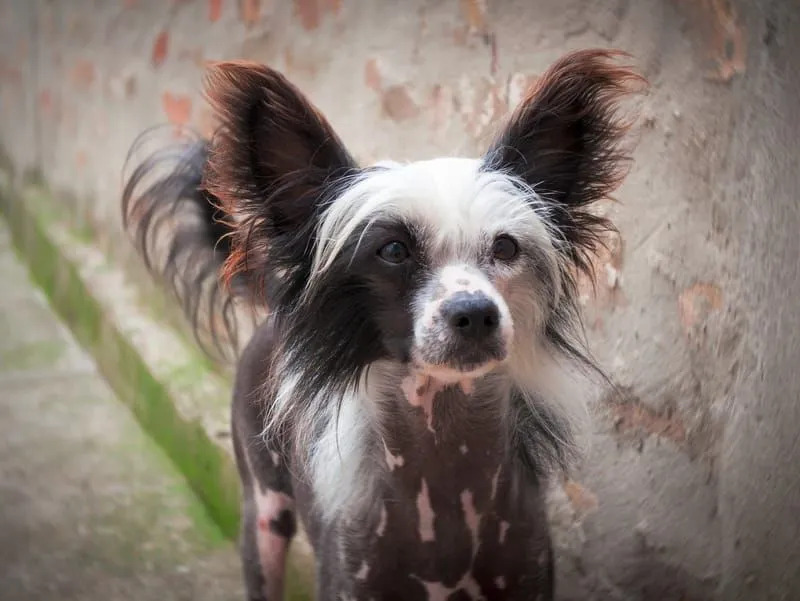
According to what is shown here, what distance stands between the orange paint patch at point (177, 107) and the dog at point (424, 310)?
2.35 metres

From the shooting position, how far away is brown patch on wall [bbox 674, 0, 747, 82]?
2043 mm

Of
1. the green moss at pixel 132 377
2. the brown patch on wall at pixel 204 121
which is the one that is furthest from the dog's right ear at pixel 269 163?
the brown patch on wall at pixel 204 121

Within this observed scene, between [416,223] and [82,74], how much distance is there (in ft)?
15.4

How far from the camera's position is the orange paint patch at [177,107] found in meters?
4.36

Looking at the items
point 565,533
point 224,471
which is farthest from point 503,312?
point 224,471

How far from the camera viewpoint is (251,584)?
2.88m

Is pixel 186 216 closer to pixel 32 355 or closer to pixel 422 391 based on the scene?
pixel 422 391

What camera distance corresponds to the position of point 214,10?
4098mm

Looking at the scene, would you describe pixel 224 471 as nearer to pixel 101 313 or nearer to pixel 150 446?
pixel 150 446

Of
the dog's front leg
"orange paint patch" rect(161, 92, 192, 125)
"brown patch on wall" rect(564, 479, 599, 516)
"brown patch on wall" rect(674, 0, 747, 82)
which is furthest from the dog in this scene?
"orange paint patch" rect(161, 92, 192, 125)

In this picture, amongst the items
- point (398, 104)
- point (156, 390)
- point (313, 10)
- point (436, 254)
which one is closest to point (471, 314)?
point (436, 254)

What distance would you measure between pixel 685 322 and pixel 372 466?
2.60 ft

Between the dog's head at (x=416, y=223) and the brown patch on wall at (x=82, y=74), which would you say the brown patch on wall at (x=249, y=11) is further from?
the brown patch on wall at (x=82, y=74)

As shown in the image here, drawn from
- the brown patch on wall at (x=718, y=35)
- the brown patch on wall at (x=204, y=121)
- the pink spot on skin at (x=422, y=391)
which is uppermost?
the brown patch on wall at (x=718, y=35)
